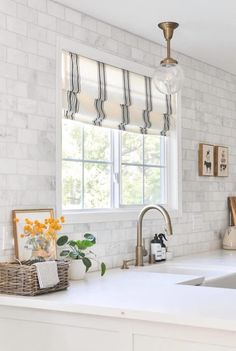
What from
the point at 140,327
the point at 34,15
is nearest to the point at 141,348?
the point at 140,327

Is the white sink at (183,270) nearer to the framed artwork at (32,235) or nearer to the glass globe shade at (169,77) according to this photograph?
the framed artwork at (32,235)

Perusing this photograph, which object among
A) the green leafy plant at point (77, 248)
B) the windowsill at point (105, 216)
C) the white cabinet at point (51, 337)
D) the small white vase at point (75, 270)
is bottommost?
the white cabinet at point (51, 337)

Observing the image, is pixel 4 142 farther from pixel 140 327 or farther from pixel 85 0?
pixel 140 327

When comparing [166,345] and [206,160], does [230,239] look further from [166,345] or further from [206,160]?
[166,345]

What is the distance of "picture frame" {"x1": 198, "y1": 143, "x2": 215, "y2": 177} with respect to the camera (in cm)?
490

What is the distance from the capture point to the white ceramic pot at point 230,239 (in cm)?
502

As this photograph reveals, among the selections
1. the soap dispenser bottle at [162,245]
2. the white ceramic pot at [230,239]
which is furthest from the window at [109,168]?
the white ceramic pot at [230,239]

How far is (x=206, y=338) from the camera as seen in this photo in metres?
2.30

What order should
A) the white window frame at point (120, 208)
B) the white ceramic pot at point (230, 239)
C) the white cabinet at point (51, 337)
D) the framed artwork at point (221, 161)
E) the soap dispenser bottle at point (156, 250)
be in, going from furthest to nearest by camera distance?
the framed artwork at point (221, 161)
the white ceramic pot at point (230, 239)
the soap dispenser bottle at point (156, 250)
the white window frame at point (120, 208)
the white cabinet at point (51, 337)

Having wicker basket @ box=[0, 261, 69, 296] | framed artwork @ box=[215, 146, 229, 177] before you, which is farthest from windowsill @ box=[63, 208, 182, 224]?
framed artwork @ box=[215, 146, 229, 177]

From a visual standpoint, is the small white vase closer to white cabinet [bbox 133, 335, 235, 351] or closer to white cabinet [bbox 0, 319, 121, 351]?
white cabinet [bbox 0, 319, 121, 351]

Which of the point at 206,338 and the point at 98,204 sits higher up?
the point at 98,204

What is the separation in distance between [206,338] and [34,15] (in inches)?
80.8

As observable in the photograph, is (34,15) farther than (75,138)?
No
